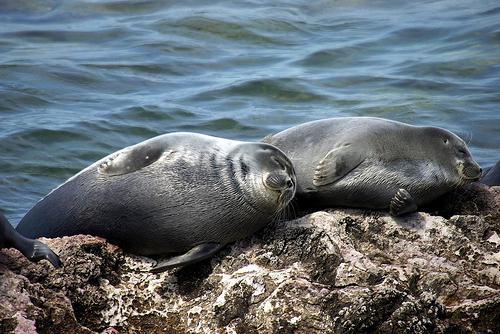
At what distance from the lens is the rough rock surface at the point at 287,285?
541 cm

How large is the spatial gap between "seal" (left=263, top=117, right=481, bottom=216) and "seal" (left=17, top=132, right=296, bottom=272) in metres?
0.43

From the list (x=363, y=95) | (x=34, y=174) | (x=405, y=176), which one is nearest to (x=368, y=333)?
(x=405, y=176)

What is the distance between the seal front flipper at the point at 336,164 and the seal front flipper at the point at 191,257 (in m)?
0.96

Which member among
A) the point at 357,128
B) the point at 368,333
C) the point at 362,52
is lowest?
the point at 362,52

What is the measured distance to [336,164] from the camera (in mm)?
6797

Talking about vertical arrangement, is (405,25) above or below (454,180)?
below

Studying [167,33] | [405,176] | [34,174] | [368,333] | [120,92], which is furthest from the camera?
[167,33]

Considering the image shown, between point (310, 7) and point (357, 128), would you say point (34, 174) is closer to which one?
point (357, 128)

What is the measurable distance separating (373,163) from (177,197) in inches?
52.9

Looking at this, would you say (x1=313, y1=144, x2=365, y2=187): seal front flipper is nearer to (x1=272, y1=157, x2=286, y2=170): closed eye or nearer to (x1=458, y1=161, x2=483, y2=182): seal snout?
(x1=272, y1=157, x2=286, y2=170): closed eye

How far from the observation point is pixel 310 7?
1948cm

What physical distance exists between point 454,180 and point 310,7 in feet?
41.8

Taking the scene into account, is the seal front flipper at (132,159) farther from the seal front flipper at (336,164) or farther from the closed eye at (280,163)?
the seal front flipper at (336,164)

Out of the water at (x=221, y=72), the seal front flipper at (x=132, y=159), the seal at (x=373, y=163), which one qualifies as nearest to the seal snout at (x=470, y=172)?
the seal at (x=373, y=163)
